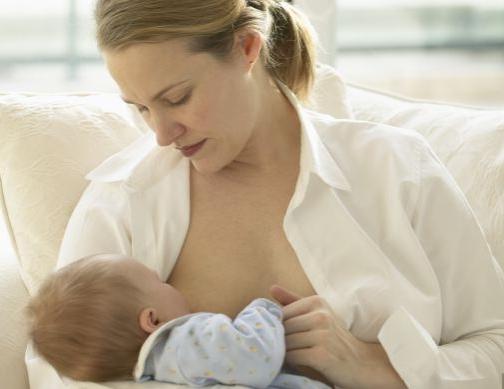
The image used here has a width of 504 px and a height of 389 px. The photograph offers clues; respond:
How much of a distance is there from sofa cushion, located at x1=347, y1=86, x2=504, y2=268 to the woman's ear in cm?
58

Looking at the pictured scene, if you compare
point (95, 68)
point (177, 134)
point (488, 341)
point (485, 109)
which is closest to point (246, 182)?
point (177, 134)

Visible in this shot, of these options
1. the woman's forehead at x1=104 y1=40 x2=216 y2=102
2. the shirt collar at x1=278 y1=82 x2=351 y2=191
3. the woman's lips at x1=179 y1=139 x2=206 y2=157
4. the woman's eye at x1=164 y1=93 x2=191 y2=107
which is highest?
the woman's forehead at x1=104 y1=40 x2=216 y2=102

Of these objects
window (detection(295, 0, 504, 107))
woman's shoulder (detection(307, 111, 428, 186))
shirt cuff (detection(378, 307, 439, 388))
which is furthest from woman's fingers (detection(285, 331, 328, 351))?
window (detection(295, 0, 504, 107))

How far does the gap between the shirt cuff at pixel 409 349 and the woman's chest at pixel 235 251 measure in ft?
0.65

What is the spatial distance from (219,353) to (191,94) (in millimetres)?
491

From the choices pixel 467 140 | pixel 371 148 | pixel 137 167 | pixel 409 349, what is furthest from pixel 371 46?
pixel 409 349

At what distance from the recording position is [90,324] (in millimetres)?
1601

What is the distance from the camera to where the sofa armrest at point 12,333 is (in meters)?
1.88

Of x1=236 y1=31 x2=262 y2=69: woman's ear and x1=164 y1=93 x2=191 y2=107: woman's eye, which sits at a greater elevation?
x1=236 y1=31 x2=262 y2=69: woman's ear

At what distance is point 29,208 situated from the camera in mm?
2053

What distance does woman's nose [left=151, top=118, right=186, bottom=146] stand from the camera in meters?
1.72

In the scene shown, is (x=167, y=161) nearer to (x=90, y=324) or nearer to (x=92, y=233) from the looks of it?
(x=92, y=233)

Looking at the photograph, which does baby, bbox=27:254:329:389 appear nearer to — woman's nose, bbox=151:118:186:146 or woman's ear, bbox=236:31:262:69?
woman's nose, bbox=151:118:186:146

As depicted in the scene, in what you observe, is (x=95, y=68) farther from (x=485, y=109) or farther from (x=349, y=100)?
(x=485, y=109)
